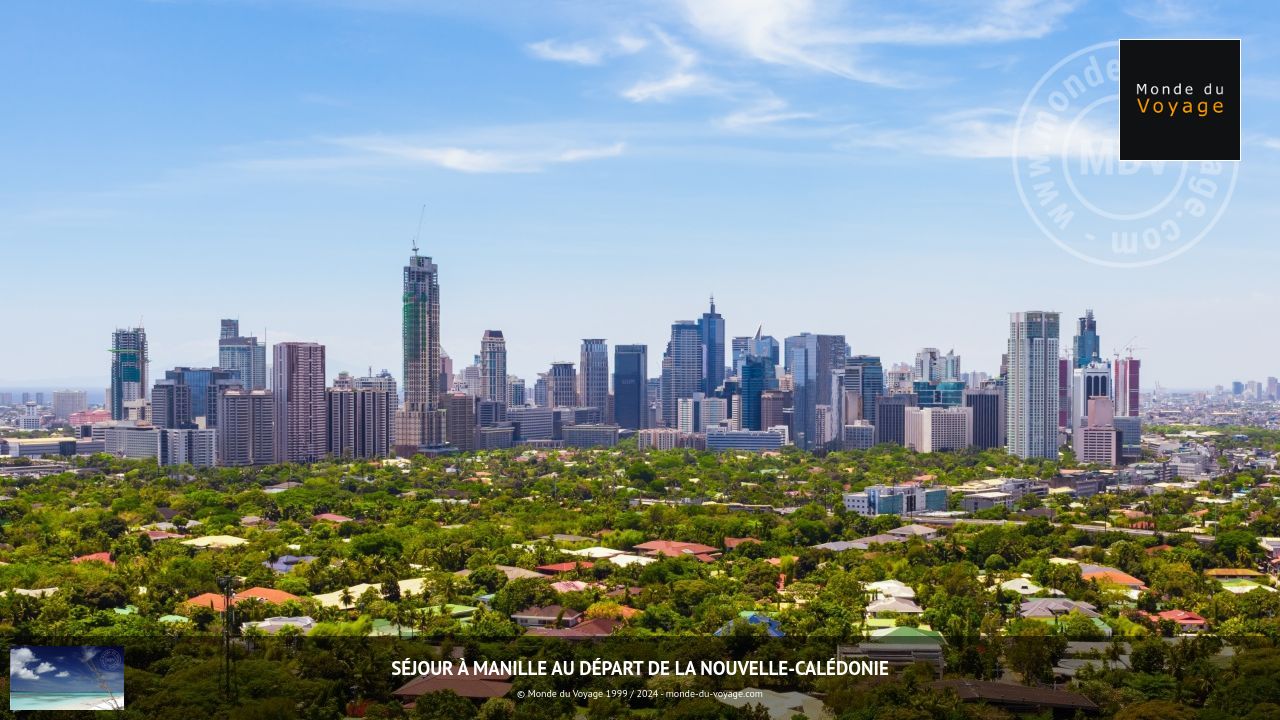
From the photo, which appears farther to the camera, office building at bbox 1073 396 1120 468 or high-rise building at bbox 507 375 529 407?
high-rise building at bbox 507 375 529 407

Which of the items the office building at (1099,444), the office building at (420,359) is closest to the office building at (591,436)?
the office building at (420,359)

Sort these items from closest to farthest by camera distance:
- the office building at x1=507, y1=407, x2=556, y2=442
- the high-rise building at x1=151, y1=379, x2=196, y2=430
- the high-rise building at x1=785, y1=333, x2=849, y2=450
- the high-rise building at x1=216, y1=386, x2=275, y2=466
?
the high-rise building at x1=216, y1=386, x2=275, y2=466 < the high-rise building at x1=151, y1=379, x2=196, y2=430 < the office building at x1=507, y1=407, x2=556, y2=442 < the high-rise building at x1=785, y1=333, x2=849, y2=450

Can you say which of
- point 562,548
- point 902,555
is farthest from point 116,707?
point 902,555

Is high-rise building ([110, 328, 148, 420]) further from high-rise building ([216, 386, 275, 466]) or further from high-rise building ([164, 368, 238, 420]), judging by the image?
high-rise building ([216, 386, 275, 466])

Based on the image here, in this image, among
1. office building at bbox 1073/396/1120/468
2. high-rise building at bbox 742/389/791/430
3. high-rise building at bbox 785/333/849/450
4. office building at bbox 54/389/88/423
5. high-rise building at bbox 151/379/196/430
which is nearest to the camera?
office building at bbox 1073/396/1120/468

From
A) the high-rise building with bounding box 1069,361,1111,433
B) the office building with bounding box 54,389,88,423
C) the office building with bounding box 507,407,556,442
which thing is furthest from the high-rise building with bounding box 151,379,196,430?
the office building with bounding box 54,389,88,423

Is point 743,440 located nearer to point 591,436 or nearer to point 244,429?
point 591,436
